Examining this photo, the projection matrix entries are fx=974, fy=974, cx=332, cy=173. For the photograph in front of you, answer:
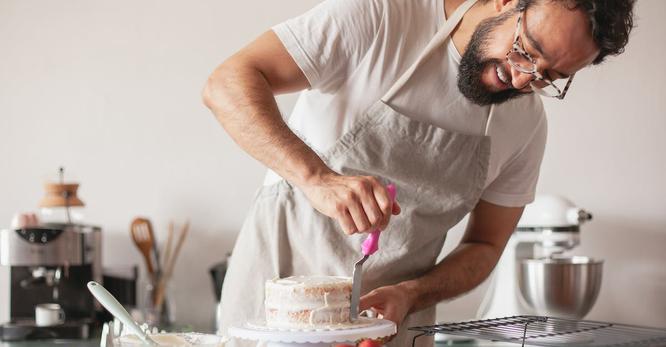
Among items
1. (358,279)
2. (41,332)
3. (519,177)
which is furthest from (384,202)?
(41,332)

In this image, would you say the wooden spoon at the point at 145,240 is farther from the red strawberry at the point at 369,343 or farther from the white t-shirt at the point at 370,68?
the red strawberry at the point at 369,343

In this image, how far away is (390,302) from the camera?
158cm

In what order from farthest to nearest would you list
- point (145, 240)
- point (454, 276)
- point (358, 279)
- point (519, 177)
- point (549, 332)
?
1. point (145, 240)
2. point (519, 177)
3. point (454, 276)
4. point (358, 279)
5. point (549, 332)

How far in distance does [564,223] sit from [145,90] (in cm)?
136

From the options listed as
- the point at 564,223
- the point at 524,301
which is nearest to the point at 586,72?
the point at 564,223

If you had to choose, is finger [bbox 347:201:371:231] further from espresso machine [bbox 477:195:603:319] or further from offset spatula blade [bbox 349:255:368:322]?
espresso machine [bbox 477:195:603:319]

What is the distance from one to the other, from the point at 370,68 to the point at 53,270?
4.59 feet

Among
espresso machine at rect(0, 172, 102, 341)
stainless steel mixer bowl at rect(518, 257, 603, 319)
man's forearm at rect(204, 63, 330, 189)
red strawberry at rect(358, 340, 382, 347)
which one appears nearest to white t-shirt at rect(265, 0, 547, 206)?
man's forearm at rect(204, 63, 330, 189)

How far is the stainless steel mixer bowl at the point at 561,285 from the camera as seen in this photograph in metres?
2.48

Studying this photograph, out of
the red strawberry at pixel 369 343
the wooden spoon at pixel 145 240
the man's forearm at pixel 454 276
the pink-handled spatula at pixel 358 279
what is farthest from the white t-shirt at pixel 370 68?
the wooden spoon at pixel 145 240

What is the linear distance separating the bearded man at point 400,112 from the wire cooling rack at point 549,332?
249 millimetres

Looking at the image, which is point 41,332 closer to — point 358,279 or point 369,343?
point 358,279

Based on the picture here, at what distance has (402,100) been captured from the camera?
1723mm

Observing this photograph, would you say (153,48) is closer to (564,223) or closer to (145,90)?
(145,90)
